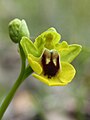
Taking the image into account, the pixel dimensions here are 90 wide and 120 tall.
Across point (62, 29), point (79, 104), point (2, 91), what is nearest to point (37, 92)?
point (2, 91)

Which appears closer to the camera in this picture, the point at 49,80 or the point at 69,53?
the point at 49,80

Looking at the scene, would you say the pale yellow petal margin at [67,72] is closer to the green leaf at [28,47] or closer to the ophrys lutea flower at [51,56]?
the ophrys lutea flower at [51,56]

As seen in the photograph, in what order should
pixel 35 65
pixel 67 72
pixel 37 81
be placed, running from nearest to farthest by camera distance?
pixel 35 65 < pixel 67 72 < pixel 37 81

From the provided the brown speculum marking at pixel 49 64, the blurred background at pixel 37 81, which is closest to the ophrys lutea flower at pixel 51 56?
the brown speculum marking at pixel 49 64

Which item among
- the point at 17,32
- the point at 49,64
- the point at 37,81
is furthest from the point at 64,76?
the point at 37,81

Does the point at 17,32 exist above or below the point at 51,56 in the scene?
above

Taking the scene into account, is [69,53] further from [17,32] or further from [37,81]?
[37,81]

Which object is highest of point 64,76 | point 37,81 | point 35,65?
point 35,65

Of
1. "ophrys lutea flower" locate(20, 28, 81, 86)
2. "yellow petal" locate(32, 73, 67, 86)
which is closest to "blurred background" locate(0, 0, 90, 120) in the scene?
"ophrys lutea flower" locate(20, 28, 81, 86)
